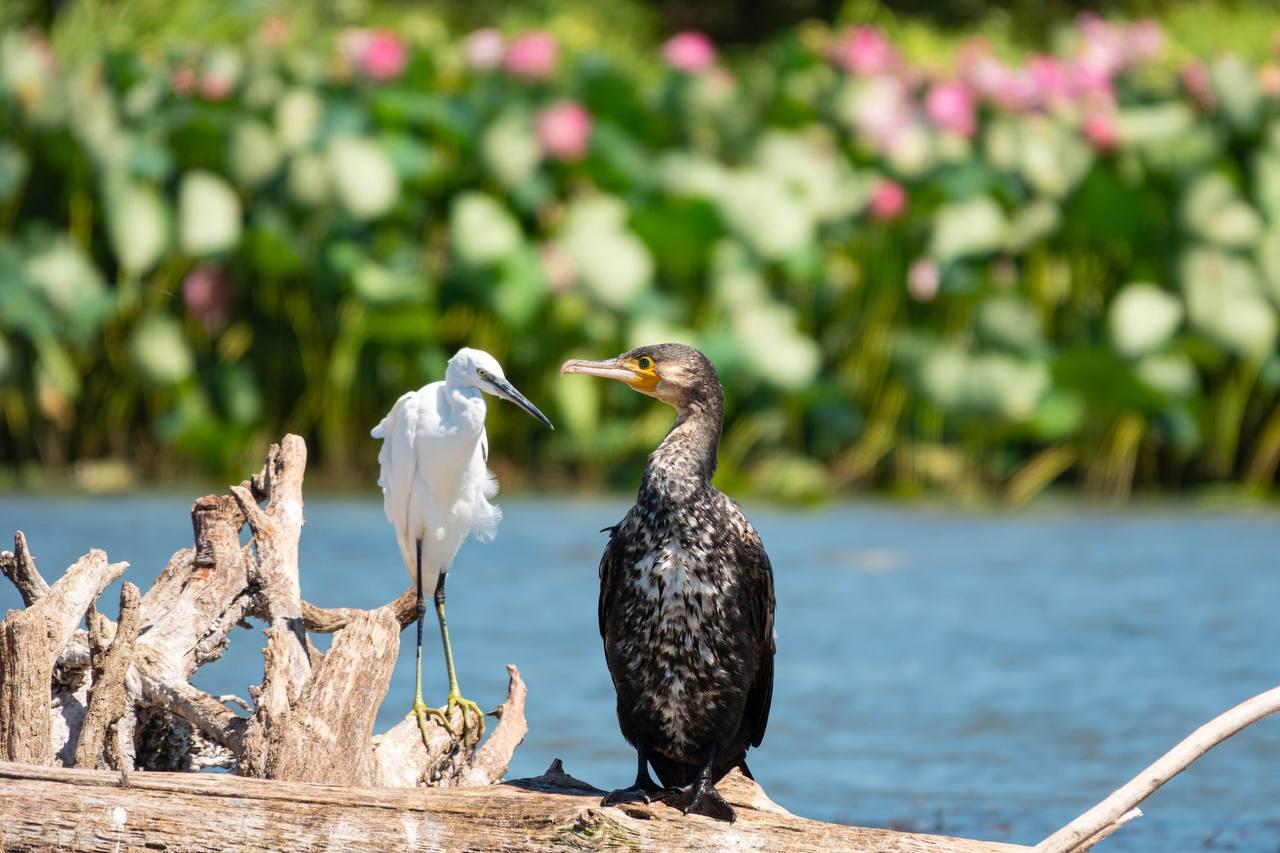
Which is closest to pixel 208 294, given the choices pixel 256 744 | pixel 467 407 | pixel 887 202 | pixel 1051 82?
pixel 887 202

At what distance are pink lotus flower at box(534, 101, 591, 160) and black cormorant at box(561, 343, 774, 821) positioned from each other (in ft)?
20.7

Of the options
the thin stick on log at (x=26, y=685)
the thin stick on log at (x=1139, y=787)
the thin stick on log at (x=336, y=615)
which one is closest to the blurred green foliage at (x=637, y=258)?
the thin stick on log at (x=336, y=615)

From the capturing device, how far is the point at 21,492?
9312 millimetres

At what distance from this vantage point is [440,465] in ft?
12.6

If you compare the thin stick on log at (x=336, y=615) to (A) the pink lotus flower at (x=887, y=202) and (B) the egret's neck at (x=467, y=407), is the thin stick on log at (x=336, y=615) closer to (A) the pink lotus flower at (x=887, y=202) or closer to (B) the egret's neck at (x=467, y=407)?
(B) the egret's neck at (x=467, y=407)

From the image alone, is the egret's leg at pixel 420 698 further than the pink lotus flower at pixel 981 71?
No

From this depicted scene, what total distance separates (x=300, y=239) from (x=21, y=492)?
189cm

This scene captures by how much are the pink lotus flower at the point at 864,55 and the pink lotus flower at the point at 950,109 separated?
18.8 inches

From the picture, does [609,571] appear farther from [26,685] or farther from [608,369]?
[26,685]

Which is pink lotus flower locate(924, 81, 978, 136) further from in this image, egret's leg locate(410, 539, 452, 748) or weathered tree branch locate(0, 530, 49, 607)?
weathered tree branch locate(0, 530, 49, 607)

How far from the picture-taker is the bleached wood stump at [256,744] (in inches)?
124

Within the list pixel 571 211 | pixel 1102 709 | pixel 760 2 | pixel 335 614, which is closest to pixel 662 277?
pixel 571 211

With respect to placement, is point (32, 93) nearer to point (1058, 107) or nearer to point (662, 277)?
point (662, 277)

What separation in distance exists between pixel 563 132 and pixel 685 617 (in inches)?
260
